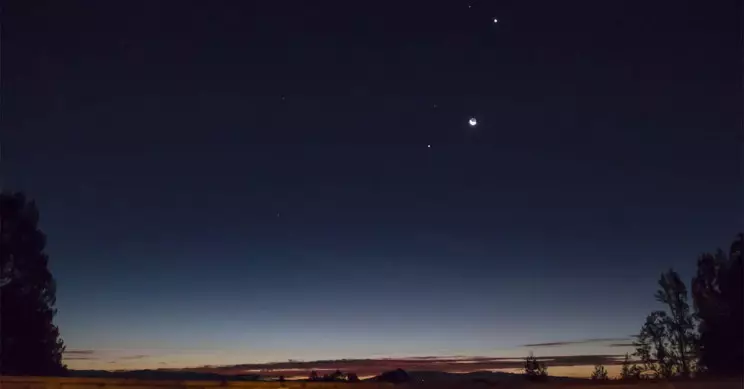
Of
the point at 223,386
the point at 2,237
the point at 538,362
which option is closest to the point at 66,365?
the point at 2,237

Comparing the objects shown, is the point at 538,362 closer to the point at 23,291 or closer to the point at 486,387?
the point at 486,387

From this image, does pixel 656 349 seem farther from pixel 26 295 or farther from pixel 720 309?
pixel 26 295

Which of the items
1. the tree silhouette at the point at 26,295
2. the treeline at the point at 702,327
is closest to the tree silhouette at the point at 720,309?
the treeline at the point at 702,327

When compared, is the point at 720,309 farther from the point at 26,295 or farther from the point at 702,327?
the point at 26,295

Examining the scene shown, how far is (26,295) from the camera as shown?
92.6 feet

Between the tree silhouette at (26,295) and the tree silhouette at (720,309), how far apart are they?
2400 centimetres

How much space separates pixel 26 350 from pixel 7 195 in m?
5.93

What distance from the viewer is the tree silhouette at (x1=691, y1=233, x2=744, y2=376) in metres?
25.4

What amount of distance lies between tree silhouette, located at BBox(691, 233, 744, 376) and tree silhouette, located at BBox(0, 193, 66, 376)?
24002 mm

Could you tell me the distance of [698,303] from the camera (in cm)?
2770

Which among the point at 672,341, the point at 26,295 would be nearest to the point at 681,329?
the point at 672,341

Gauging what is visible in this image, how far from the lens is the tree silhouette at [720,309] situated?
25359 millimetres

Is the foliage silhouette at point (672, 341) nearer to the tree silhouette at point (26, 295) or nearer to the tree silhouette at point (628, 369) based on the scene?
the tree silhouette at point (628, 369)

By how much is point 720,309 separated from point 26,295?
25654 mm
